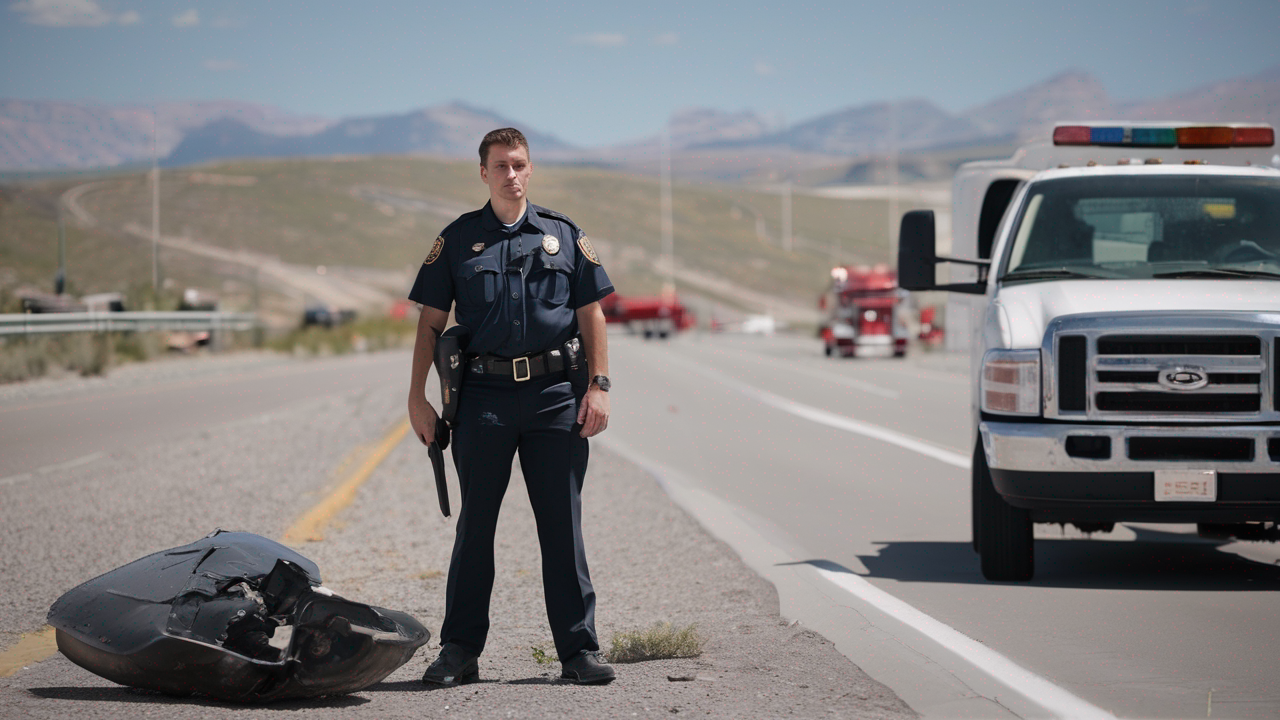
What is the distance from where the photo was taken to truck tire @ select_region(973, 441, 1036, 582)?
7805 mm

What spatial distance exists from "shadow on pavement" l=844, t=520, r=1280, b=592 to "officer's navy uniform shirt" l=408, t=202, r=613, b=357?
3222mm

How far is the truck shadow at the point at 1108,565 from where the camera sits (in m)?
7.88

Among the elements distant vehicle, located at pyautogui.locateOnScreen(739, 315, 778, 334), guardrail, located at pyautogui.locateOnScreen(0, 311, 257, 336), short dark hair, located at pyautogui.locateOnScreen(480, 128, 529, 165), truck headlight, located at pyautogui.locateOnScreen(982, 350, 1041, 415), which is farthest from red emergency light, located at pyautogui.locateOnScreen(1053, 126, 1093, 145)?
distant vehicle, located at pyautogui.locateOnScreen(739, 315, 778, 334)

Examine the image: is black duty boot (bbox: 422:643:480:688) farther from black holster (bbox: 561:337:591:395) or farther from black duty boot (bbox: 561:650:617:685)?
black holster (bbox: 561:337:591:395)

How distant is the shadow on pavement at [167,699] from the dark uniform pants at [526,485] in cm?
52

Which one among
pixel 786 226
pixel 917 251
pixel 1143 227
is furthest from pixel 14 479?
pixel 786 226

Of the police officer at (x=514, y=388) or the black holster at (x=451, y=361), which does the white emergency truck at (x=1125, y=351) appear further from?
the black holster at (x=451, y=361)

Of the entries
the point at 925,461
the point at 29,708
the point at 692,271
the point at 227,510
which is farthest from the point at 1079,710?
the point at 692,271

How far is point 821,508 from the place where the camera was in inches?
440

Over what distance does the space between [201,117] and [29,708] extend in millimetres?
24900

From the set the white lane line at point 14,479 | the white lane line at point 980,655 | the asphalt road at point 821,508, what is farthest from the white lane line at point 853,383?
the white lane line at point 980,655

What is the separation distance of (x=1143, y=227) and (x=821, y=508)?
3617mm

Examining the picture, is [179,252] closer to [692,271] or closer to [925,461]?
[692,271]

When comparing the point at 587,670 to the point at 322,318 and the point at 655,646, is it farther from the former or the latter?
the point at 322,318
